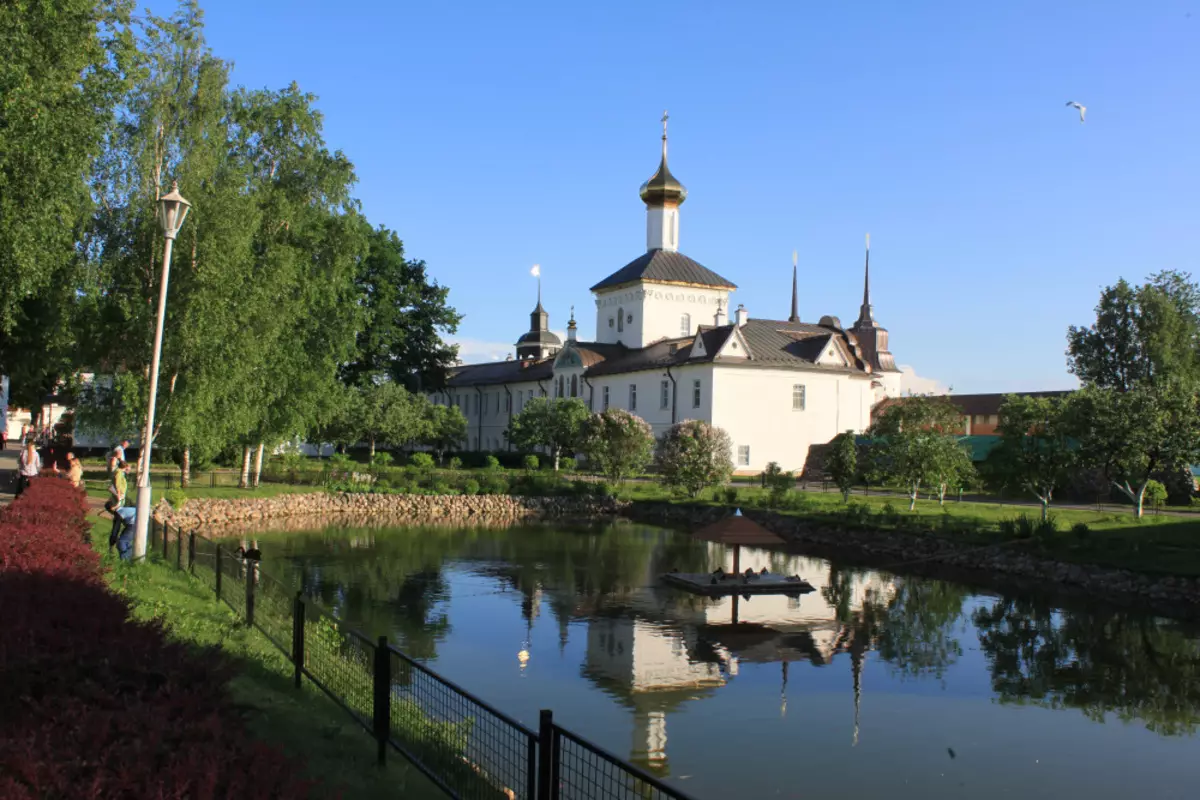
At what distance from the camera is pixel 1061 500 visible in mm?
40750

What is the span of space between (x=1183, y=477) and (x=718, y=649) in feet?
99.6

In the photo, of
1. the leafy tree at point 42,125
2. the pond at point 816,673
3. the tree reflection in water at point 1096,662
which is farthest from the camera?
the leafy tree at point 42,125

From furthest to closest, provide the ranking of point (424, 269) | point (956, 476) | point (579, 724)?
point (424, 269)
point (956, 476)
point (579, 724)

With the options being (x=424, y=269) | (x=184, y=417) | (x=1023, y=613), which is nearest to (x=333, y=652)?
(x=1023, y=613)

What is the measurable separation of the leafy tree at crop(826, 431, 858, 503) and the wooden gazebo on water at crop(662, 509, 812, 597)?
15328 mm

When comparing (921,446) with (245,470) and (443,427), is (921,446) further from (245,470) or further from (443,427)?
(443,427)

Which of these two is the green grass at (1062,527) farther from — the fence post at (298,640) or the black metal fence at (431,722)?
the fence post at (298,640)

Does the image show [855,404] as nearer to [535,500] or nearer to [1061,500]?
[1061,500]

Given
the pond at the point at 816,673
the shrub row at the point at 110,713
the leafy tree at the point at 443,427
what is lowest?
the pond at the point at 816,673

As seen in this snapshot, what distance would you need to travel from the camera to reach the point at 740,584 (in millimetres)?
21688

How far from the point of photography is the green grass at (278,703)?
275 inches

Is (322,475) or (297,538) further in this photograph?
(322,475)

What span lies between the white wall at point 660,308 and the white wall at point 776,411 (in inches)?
400

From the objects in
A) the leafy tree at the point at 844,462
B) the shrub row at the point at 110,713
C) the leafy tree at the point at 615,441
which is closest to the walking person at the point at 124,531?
the shrub row at the point at 110,713
